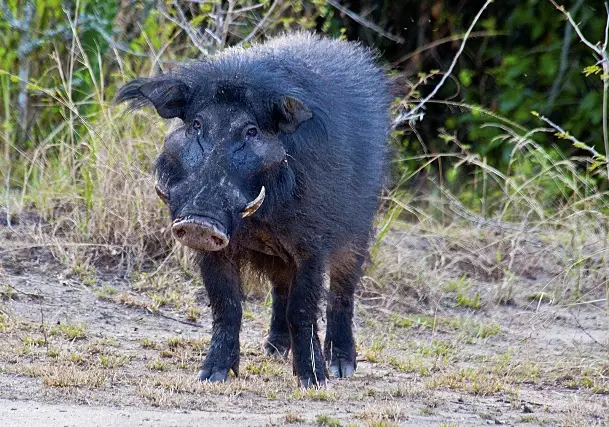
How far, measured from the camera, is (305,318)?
5.35 m

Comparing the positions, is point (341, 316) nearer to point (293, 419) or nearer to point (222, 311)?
point (222, 311)

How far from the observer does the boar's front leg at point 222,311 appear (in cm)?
534

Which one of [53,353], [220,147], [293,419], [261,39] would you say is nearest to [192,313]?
[53,353]

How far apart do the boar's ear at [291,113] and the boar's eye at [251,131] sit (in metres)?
0.13

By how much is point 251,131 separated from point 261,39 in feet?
13.8

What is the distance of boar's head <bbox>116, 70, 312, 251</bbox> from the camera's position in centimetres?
481

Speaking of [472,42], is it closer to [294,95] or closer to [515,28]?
[515,28]

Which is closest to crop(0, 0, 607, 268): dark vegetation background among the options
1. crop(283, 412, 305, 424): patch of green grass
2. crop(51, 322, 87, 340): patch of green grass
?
crop(51, 322, 87, 340): patch of green grass

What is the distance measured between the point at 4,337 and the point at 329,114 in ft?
6.55

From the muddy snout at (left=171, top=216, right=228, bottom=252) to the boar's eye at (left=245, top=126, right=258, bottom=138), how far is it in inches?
21.3

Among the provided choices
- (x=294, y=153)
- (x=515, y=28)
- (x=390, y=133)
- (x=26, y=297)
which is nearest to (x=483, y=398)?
(x=294, y=153)

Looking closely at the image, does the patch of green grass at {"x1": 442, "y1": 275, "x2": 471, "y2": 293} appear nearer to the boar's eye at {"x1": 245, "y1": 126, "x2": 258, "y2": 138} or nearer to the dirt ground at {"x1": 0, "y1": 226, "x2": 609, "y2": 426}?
the dirt ground at {"x1": 0, "y1": 226, "x2": 609, "y2": 426}

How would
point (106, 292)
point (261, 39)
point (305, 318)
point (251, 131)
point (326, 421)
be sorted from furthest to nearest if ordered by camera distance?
point (261, 39)
point (106, 292)
point (305, 318)
point (251, 131)
point (326, 421)

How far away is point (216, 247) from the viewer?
4723mm
